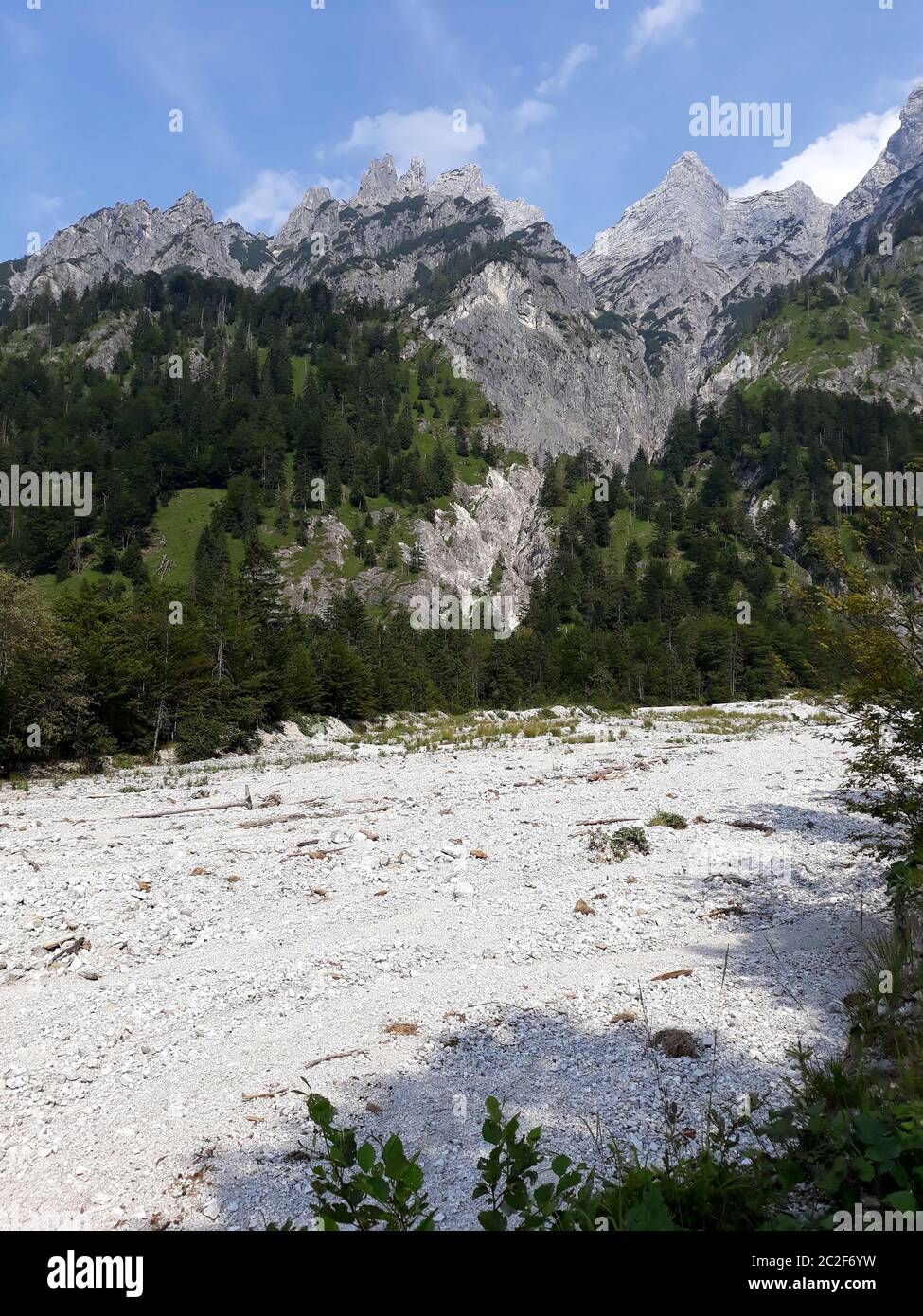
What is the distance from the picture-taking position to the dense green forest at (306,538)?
111 ft

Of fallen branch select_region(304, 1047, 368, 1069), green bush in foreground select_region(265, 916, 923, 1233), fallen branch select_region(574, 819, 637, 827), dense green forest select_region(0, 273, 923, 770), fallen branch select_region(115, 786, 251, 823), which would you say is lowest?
fallen branch select_region(115, 786, 251, 823)

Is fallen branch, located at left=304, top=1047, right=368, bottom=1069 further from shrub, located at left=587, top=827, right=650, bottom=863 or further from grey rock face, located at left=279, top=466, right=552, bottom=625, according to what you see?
grey rock face, located at left=279, top=466, right=552, bottom=625

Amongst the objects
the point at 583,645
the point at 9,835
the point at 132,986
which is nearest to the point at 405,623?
the point at 583,645

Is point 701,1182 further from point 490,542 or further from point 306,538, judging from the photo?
point 490,542

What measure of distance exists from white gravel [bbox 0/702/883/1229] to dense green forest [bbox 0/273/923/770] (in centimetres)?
456

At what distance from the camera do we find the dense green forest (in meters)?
33.9

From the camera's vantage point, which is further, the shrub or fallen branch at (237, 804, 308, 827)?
fallen branch at (237, 804, 308, 827)

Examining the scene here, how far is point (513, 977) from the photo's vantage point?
7.62 metres

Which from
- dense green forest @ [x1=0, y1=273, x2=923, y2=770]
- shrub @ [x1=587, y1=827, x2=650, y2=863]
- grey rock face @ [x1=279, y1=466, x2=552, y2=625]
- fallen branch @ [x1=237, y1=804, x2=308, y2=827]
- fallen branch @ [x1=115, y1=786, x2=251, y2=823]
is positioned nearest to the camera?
shrub @ [x1=587, y1=827, x2=650, y2=863]

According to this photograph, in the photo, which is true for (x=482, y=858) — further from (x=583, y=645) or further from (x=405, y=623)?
→ (x=405, y=623)

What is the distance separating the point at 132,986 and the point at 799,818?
44.7ft

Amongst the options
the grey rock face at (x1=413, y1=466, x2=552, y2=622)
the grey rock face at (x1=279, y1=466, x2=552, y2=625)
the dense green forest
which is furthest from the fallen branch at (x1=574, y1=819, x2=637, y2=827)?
the grey rock face at (x1=413, y1=466, x2=552, y2=622)

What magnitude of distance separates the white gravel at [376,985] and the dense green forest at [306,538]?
4.56 m

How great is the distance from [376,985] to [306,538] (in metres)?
138
